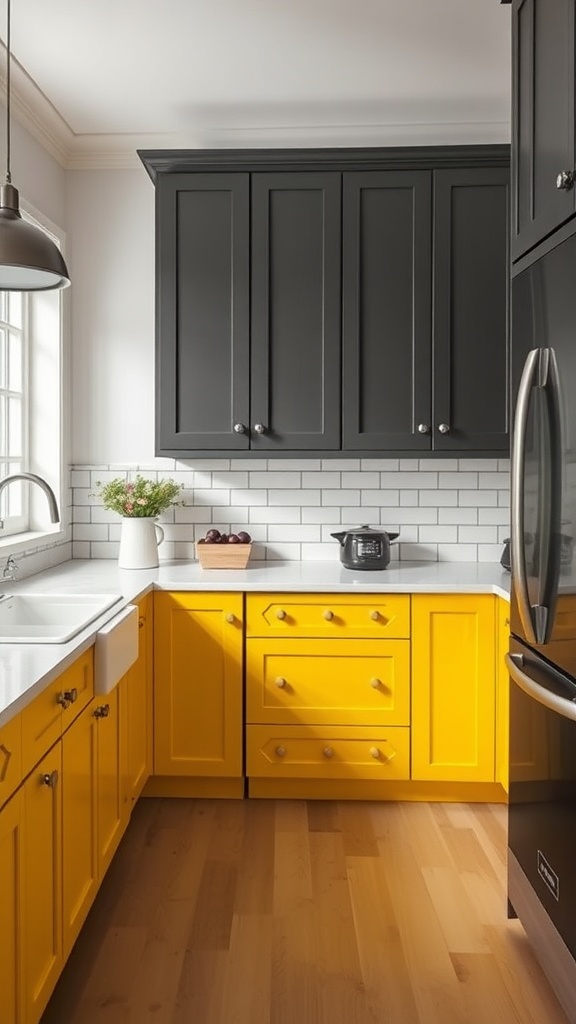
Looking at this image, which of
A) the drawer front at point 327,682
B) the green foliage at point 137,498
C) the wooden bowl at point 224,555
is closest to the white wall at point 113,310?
the green foliage at point 137,498

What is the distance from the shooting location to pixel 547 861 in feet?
6.21

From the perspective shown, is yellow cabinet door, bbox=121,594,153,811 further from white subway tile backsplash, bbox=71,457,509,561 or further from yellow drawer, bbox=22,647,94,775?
white subway tile backsplash, bbox=71,457,509,561

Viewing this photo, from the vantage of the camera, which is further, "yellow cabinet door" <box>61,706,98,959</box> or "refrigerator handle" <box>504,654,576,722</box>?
"yellow cabinet door" <box>61,706,98,959</box>

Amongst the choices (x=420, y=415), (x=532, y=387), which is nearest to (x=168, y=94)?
(x=420, y=415)

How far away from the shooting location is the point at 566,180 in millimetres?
1709

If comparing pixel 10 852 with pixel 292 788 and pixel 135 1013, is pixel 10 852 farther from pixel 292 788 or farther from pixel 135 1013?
pixel 292 788

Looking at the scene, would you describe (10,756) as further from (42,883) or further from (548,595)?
(548,595)

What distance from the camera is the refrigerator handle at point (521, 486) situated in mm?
1845

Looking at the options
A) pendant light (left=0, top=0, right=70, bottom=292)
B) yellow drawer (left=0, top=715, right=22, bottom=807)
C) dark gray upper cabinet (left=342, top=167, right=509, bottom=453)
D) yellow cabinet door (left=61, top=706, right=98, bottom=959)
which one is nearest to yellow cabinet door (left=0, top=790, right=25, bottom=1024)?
yellow drawer (left=0, top=715, right=22, bottom=807)

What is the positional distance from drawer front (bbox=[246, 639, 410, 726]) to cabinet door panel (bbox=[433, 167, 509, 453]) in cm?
95

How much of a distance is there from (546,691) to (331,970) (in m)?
0.99

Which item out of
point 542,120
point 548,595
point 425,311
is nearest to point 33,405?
point 425,311

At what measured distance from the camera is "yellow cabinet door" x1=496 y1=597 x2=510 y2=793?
2963 mm

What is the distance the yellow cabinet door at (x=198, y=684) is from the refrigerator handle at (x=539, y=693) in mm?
1243
